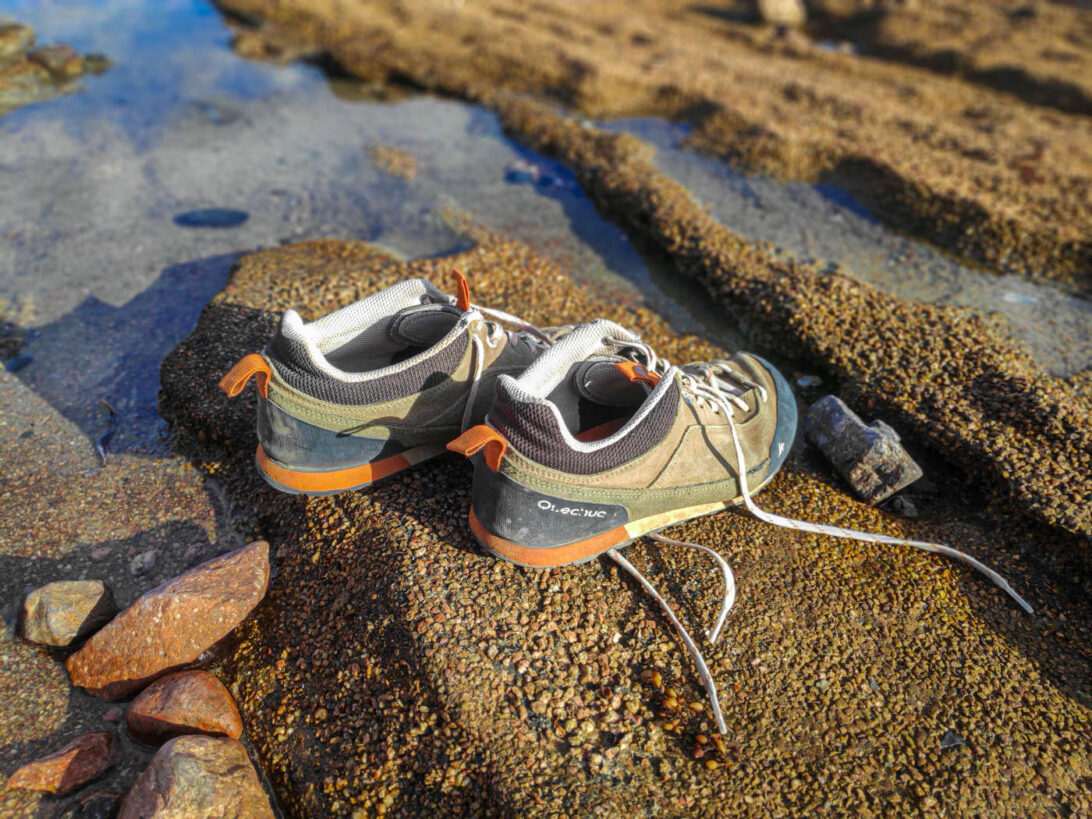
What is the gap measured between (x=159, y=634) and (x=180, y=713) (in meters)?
0.34

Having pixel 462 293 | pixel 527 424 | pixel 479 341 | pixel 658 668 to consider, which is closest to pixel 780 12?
pixel 462 293

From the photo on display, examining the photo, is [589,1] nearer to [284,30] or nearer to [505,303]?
[284,30]

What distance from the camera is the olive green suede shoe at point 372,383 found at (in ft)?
Answer: 8.89

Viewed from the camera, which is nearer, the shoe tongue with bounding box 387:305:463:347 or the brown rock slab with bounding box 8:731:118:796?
the brown rock slab with bounding box 8:731:118:796

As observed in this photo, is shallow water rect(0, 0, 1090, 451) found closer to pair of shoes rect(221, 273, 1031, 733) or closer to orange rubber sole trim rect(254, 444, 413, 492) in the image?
orange rubber sole trim rect(254, 444, 413, 492)

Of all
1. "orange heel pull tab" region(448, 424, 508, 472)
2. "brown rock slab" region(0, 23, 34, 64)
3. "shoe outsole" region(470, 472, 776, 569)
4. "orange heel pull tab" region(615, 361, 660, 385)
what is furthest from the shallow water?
"orange heel pull tab" region(448, 424, 508, 472)

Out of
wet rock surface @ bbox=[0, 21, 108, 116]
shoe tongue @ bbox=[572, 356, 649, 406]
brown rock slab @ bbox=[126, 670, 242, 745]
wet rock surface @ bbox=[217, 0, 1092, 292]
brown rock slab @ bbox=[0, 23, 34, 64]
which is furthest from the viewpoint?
brown rock slab @ bbox=[0, 23, 34, 64]

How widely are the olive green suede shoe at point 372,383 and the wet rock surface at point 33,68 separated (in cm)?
719

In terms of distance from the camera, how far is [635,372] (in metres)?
2.80

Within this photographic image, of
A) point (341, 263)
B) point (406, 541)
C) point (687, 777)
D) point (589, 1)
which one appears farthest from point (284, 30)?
point (687, 777)

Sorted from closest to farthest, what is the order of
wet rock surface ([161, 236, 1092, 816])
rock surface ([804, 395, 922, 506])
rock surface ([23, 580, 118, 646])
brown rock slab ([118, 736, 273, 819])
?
brown rock slab ([118, 736, 273, 819])
wet rock surface ([161, 236, 1092, 816])
rock surface ([23, 580, 118, 646])
rock surface ([804, 395, 922, 506])

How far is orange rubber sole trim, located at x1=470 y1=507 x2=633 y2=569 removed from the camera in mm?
2674

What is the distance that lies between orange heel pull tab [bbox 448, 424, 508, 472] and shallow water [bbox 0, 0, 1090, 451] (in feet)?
6.91

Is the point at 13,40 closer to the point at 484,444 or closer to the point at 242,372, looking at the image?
the point at 242,372
